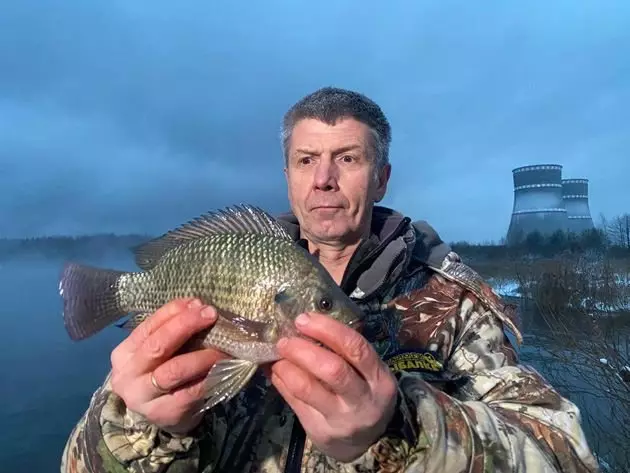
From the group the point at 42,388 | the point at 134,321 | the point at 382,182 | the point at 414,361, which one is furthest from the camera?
the point at 42,388

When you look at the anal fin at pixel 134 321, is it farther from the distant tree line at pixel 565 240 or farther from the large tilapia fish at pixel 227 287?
the distant tree line at pixel 565 240

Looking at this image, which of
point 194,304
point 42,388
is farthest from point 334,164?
point 42,388

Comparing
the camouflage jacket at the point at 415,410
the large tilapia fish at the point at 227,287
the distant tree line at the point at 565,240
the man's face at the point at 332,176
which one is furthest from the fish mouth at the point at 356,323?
the distant tree line at the point at 565,240

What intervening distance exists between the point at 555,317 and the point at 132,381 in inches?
425

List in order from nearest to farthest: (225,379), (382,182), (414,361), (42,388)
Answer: (225,379), (414,361), (382,182), (42,388)

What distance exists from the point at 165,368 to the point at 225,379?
235 millimetres

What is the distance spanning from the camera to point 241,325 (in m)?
2.14

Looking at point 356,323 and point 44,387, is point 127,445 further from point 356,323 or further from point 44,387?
point 44,387

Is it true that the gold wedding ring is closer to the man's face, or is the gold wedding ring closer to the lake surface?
the man's face

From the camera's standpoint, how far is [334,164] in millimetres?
3010

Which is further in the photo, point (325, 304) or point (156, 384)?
point (325, 304)

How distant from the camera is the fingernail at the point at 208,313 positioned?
1.99 meters

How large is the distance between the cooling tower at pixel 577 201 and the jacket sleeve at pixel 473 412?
221 feet

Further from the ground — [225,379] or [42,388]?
[225,379]
